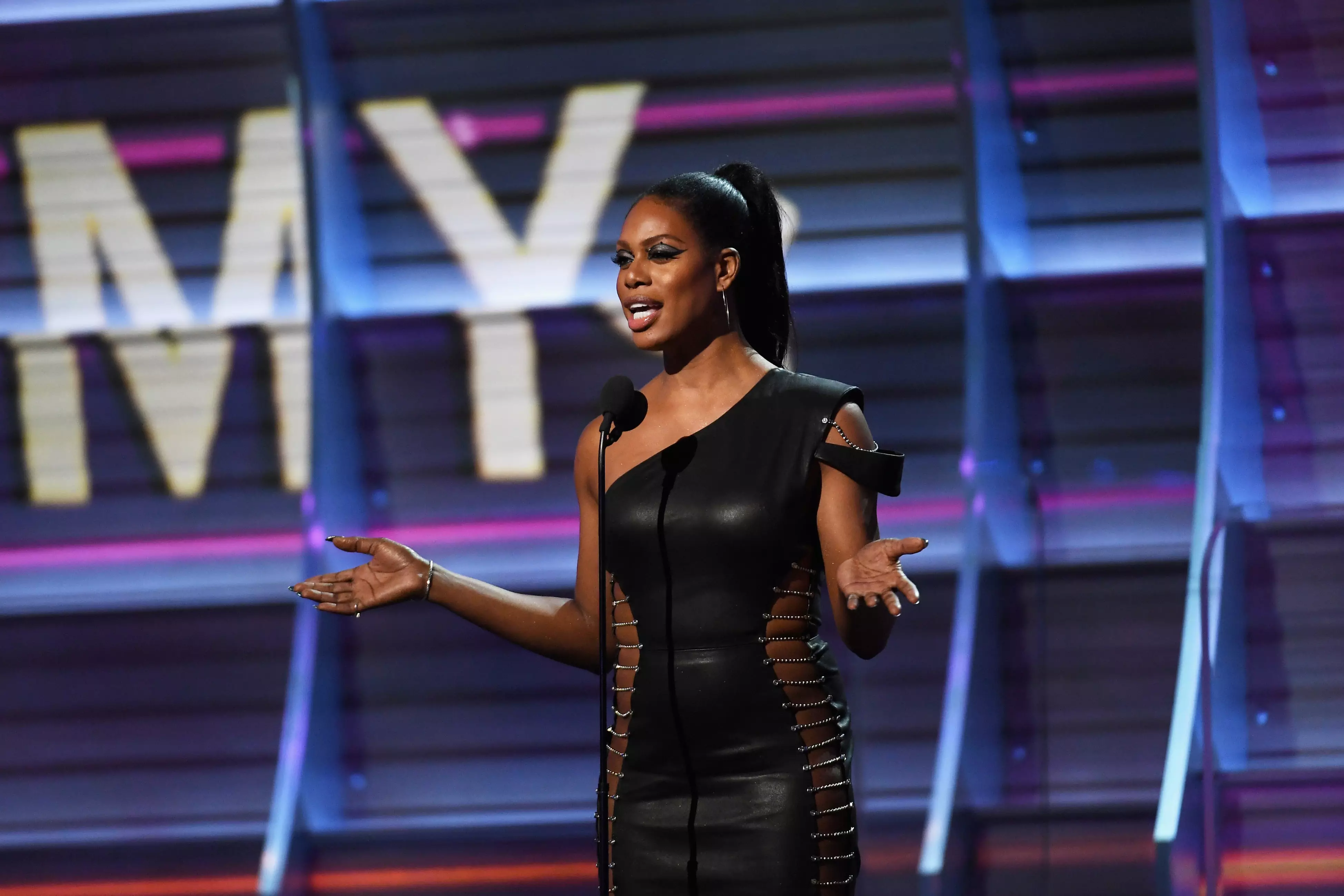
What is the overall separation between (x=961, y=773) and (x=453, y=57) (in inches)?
129

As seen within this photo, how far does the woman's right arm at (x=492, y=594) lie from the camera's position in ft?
7.11

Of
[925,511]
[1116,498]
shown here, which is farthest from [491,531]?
[1116,498]

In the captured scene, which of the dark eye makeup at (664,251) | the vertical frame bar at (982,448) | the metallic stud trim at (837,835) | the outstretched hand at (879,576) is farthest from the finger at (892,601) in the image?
the vertical frame bar at (982,448)

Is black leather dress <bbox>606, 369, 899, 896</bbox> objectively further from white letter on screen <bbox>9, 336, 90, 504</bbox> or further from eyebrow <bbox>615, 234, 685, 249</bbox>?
white letter on screen <bbox>9, 336, 90, 504</bbox>

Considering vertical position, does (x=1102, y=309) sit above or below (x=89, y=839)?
above

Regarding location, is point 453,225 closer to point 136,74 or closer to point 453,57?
point 453,57

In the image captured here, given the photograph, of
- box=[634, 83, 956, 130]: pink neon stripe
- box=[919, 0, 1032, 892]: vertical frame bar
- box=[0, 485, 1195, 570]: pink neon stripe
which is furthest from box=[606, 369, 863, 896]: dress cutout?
box=[634, 83, 956, 130]: pink neon stripe

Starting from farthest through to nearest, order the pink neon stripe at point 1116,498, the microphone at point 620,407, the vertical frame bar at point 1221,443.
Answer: the pink neon stripe at point 1116,498
the vertical frame bar at point 1221,443
the microphone at point 620,407

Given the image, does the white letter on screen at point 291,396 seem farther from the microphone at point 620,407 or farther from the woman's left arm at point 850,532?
the woman's left arm at point 850,532

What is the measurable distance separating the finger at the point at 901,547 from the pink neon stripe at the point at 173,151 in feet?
16.5

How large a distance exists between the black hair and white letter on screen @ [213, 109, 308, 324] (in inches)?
165

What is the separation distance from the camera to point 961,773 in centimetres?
496

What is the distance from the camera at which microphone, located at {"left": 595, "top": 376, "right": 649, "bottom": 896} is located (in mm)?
2008

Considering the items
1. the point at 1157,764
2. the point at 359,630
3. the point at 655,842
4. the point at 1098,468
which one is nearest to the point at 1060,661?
the point at 1157,764
